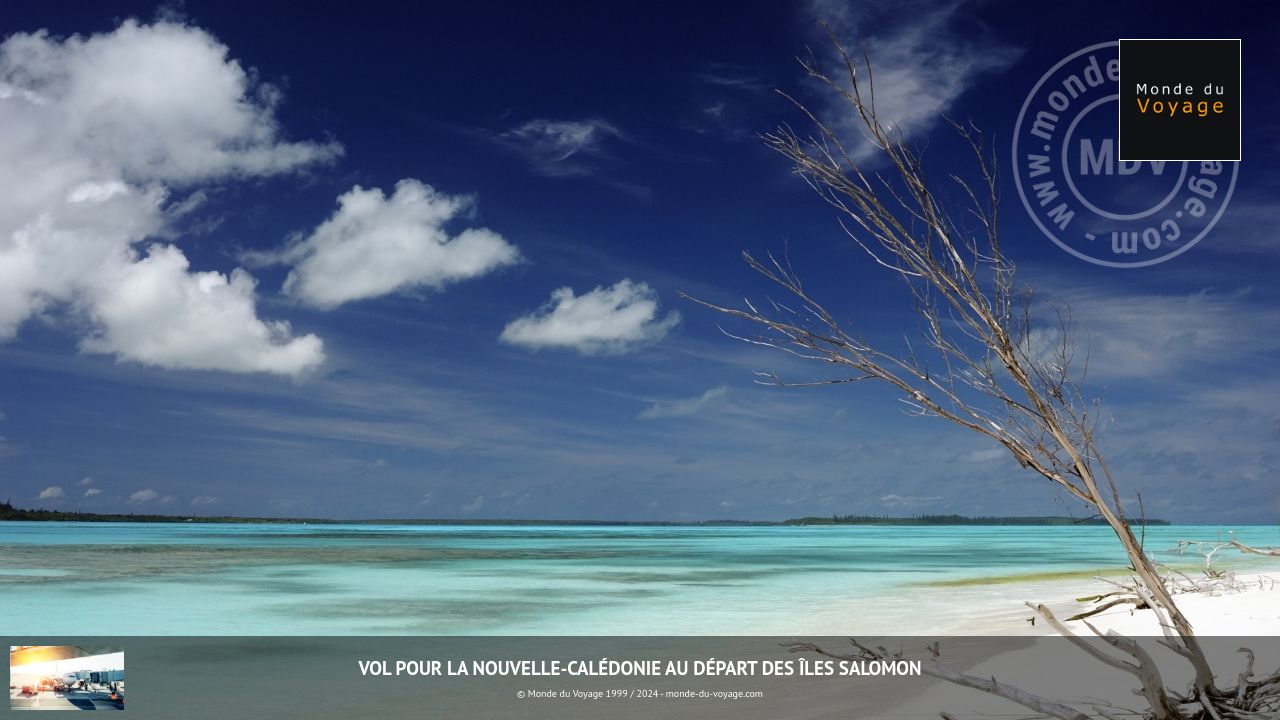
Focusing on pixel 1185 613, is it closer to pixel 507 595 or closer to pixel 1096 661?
pixel 1096 661

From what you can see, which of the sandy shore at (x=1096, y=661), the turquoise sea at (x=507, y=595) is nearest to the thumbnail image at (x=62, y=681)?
the turquoise sea at (x=507, y=595)

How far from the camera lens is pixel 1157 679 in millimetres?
3326

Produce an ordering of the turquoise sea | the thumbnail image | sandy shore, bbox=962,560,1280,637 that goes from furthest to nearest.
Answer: the turquoise sea < sandy shore, bbox=962,560,1280,637 < the thumbnail image

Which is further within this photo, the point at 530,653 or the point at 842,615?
the point at 842,615

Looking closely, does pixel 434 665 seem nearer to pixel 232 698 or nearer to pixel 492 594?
pixel 232 698

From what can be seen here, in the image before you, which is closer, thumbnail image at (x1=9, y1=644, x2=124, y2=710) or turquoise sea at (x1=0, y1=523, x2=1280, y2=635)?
thumbnail image at (x1=9, y1=644, x2=124, y2=710)

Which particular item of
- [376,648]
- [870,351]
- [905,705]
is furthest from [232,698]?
[870,351]

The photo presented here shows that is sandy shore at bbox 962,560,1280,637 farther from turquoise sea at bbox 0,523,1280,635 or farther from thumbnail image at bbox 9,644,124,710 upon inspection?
thumbnail image at bbox 9,644,124,710

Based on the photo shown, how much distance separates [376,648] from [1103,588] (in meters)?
13.5

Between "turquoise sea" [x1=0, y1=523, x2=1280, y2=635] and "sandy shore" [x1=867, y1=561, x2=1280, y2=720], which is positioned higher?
"sandy shore" [x1=867, y1=561, x2=1280, y2=720]

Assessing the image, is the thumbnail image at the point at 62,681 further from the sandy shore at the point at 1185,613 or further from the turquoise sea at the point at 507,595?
the sandy shore at the point at 1185,613

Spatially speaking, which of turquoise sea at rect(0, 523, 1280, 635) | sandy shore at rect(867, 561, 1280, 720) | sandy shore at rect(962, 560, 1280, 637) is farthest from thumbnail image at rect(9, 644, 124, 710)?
sandy shore at rect(962, 560, 1280, 637)

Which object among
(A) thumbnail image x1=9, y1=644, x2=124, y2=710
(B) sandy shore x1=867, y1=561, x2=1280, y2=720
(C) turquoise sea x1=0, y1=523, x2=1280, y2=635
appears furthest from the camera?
(C) turquoise sea x1=0, y1=523, x2=1280, y2=635

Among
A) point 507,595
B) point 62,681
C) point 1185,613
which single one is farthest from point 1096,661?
point 507,595
